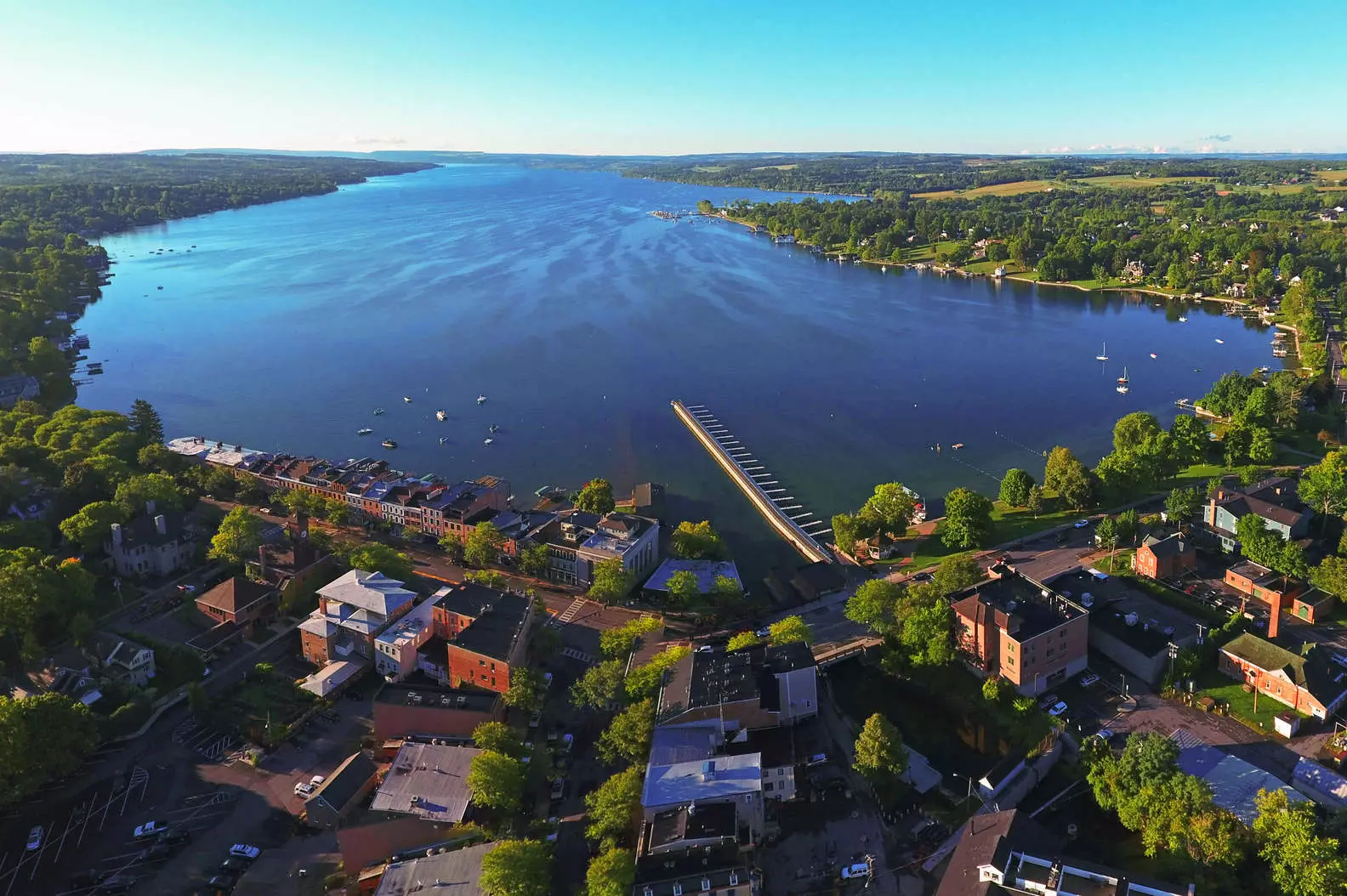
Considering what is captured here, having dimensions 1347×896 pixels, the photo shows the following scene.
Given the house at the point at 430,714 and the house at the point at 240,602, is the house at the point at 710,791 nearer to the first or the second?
the house at the point at 430,714

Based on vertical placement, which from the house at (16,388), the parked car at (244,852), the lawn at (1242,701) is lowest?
the parked car at (244,852)

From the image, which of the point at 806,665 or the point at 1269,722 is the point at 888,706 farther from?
the point at 1269,722

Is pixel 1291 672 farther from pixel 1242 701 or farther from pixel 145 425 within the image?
pixel 145 425

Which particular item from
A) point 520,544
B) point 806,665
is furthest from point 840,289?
point 806,665

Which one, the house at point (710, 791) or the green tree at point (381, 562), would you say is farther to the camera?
the green tree at point (381, 562)

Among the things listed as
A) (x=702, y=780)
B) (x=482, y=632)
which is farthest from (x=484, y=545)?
(x=702, y=780)

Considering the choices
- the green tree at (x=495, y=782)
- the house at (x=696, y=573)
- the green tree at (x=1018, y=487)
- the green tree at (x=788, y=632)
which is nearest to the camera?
the green tree at (x=495, y=782)

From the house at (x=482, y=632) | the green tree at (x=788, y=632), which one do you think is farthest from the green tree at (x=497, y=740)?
the green tree at (x=788, y=632)

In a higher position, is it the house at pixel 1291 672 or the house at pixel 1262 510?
the house at pixel 1262 510
